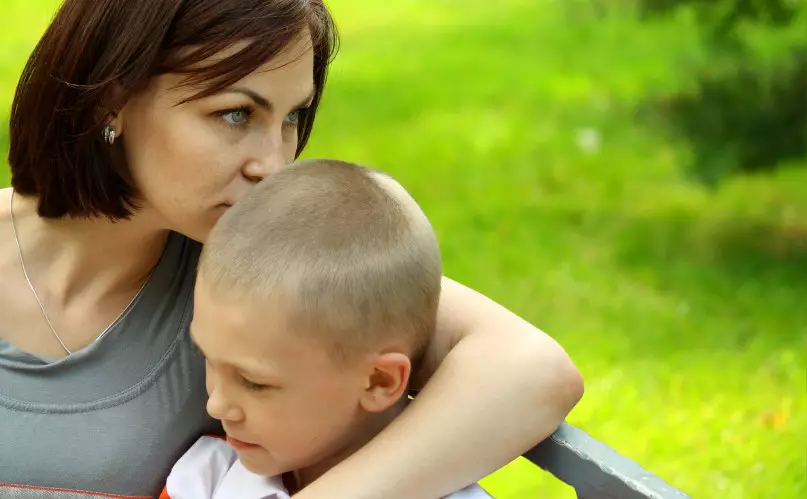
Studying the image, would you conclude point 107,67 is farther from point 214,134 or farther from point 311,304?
point 311,304

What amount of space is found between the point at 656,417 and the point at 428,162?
11.6 feet

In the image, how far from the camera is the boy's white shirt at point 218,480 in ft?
5.71

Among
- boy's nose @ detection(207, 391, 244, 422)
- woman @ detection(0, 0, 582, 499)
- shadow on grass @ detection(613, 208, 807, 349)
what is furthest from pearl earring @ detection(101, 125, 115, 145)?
shadow on grass @ detection(613, 208, 807, 349)

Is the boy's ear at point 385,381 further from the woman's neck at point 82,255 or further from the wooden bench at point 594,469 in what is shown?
the woman's neck at point 82,255

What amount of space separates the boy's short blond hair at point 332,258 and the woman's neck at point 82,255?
466mm

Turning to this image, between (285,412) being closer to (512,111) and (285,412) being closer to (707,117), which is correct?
(707,117)

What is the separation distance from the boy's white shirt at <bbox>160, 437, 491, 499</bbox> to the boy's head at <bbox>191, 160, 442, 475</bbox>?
0.31 ft

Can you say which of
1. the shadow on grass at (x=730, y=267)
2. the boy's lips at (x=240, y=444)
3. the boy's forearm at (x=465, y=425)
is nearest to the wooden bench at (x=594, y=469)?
the boy's forearm at (x=465, y=425)

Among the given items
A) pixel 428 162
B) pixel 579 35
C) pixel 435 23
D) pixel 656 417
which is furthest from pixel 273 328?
pixel 435 23

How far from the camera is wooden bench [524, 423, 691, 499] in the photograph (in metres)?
1.49

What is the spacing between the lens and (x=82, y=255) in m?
2.05

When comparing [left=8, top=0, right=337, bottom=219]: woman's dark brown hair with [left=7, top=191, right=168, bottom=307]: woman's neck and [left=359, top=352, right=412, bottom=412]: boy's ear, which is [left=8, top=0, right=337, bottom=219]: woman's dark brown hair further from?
[left=359, top=352, right=412, bottom=412]: boy's ear

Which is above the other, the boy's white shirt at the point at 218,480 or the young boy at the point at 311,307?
the young boy at the point at 311,307

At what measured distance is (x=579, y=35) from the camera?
415 inches
